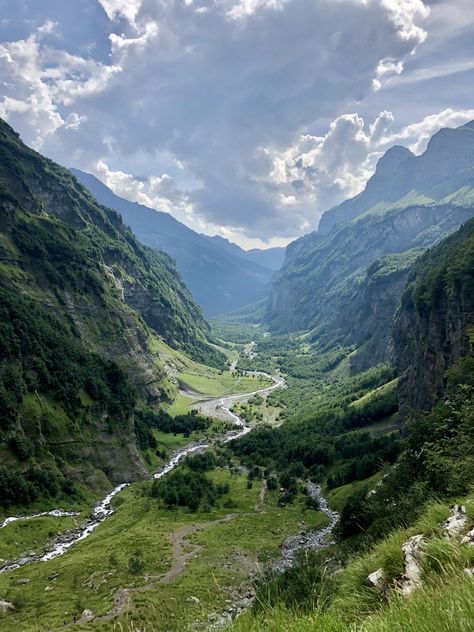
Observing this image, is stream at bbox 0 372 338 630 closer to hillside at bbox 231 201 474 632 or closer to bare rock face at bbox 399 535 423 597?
hillside at bbox 231 201 474 632

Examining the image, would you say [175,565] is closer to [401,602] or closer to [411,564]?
[411,564]

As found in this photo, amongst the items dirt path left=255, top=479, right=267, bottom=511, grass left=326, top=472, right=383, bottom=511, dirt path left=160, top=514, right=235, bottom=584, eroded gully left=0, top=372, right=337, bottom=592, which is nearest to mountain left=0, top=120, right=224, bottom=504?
eroded gully left=0, top=372, right=337, bottom=592

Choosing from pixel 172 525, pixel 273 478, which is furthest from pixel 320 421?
pixel 172 525

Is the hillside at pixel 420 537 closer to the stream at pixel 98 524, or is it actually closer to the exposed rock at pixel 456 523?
the exposed rock at pixel 456 523

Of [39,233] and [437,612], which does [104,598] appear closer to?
[437,612]

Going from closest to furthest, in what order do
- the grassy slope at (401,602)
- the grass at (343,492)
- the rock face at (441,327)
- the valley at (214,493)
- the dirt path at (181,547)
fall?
the grassy slope at (401,602) → the valley at (214,493) → the dirt path at (181,547) → the rock face at (441,327) → the grass at (343,492)

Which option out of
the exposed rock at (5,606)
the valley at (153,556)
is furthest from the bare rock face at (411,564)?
the exposed rock at (5,606)
